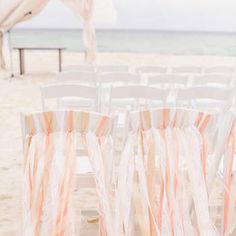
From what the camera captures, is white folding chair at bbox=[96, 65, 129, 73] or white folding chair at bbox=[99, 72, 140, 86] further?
white folding chair at bbox=[96, 65, 129, 73]

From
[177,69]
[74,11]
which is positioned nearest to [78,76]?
[177,69]

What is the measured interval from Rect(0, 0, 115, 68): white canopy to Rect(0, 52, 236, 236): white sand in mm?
1119

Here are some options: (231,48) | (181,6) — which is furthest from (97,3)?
(181,6)

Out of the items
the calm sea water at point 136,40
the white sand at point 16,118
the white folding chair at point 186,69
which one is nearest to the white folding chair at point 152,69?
the white folding chair at point 186,69

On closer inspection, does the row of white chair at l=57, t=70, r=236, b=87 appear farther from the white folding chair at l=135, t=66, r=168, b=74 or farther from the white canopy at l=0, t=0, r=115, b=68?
the white canopy at l=0, t=0, r=115, b=68

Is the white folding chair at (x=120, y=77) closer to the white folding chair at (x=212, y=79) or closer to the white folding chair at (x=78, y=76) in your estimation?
the white folding chair at (x=78, y=76)

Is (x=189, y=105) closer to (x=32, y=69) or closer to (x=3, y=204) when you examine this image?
(x=3, y=204)

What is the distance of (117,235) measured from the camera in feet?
7.69

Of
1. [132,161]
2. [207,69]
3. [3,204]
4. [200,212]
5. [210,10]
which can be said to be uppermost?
[210,10]

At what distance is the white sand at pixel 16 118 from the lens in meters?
3.30

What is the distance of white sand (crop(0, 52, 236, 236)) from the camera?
10.8 feet

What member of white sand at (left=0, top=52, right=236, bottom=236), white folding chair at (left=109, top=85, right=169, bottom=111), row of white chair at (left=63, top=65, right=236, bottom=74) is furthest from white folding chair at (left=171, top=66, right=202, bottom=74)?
white sand at (left=0, top=52, right=236, bottom=236)

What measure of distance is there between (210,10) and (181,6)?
1837 mm

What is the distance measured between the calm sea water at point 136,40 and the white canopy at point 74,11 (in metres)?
14.7
